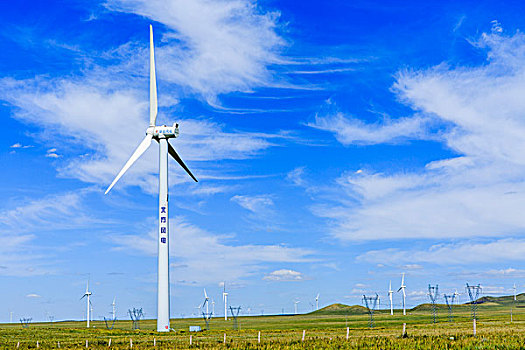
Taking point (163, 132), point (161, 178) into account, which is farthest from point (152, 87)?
point (161, 178)

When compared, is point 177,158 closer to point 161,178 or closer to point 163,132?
point 163,132

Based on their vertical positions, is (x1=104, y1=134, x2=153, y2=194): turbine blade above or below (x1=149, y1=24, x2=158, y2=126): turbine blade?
below

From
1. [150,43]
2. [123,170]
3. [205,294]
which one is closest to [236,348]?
[123,170]

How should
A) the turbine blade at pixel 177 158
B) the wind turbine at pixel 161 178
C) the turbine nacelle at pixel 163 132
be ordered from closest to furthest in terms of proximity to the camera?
the wind turbine at pixel 161 178, the turbine nacelle at pixel 163 132, the turbine blade at pixel 177 158

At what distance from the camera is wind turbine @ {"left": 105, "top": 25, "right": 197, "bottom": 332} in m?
90.3

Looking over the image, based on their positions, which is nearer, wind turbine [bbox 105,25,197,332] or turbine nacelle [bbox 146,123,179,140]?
wind turbine [bbox 105,25,197,332]

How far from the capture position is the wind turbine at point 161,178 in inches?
3556

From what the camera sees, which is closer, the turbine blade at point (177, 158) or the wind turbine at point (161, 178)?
the wind turbine at point (161, 178)

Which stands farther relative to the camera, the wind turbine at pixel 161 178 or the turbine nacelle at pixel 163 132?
the turbine nacelle at pixel 163 132

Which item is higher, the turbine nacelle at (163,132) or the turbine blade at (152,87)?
the turbine blade at (152,87)

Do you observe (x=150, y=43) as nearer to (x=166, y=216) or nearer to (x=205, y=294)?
(x=166, y=216)

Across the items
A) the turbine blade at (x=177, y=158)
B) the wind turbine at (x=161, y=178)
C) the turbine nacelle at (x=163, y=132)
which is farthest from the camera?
the turbine blade at (x=177, y=158)

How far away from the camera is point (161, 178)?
304ft

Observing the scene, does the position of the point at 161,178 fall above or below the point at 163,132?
below
